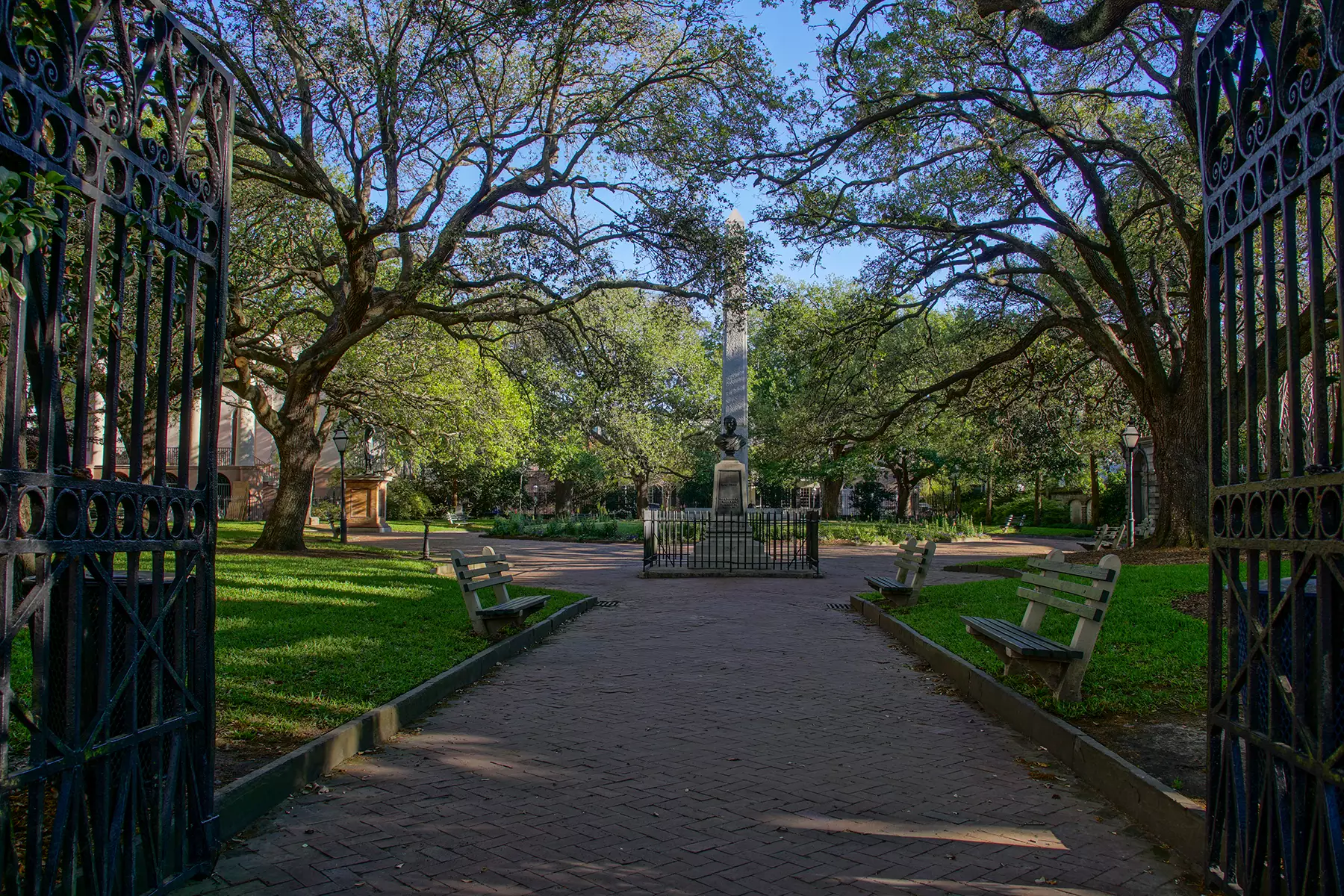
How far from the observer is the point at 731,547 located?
20219mm

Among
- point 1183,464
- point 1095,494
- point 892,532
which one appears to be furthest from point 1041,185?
point 1095,494

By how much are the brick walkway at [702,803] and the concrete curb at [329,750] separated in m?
0.11

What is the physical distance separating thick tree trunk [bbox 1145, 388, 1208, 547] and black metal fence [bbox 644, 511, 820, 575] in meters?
6.55

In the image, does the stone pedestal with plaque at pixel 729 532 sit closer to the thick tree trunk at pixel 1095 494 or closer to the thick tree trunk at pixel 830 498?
the thick tree trunk at pixel 830 498

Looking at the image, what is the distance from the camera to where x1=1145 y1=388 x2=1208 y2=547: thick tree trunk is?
1644 cm

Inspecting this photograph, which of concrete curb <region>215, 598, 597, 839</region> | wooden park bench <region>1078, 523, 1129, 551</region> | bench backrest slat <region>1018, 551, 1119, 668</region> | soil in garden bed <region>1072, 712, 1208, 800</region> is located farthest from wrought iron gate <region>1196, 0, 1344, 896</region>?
wooden park bench <region>1078, 523, 1129, 551</region>

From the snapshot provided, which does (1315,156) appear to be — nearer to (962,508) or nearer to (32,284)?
(32,284)

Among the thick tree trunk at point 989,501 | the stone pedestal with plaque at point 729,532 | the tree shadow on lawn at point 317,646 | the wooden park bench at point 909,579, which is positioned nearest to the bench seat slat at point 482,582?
the tree shadow on lawn at point 317,646

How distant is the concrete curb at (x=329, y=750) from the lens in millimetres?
4383

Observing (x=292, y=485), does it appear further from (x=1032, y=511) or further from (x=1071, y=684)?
(x=1032, y=511)

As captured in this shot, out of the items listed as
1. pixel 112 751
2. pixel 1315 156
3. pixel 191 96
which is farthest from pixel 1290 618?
pixel 191 96

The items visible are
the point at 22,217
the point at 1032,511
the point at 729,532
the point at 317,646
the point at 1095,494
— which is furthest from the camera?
the point at 1032,511

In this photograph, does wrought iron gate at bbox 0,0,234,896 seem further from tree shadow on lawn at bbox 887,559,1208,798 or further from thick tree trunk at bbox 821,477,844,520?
thick tree trunk at bbox 821,477,844,520

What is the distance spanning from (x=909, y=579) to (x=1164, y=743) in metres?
7.53
